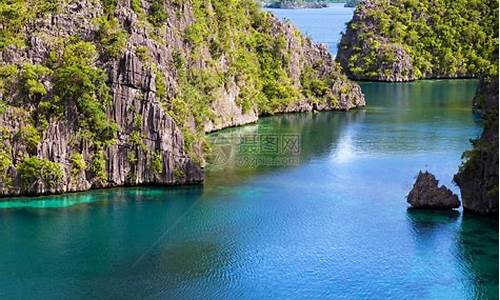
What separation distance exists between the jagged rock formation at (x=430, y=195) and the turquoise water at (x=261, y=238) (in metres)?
0.78

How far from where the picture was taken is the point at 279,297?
1542 inches

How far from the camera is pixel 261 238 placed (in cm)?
4788

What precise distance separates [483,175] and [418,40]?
94.7 meters

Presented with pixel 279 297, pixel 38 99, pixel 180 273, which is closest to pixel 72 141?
pixel 38 99

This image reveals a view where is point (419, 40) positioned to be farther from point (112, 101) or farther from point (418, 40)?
point (112, 101)

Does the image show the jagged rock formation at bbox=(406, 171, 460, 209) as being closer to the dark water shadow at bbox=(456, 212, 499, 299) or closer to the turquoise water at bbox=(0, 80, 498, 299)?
the turquoise water at bbox=(0, 80, 498, 299)

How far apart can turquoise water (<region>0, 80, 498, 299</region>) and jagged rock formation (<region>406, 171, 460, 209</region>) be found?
30.5 inches

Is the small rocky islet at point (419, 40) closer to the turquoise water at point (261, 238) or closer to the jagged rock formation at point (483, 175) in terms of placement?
the turquoise water at point (261, 238)

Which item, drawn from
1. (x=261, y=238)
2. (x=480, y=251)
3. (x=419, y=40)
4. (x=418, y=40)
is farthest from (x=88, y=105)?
(x=419, y=40)

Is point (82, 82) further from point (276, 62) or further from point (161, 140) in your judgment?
point (276, 62)

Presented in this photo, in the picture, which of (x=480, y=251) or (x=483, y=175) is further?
(x=483, y=175)

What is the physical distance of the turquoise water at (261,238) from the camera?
133 ft

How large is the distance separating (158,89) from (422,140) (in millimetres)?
28536

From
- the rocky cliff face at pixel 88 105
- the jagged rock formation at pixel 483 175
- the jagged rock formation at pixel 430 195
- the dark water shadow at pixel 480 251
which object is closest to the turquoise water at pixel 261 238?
the dark water shadow at pixel 480 251
